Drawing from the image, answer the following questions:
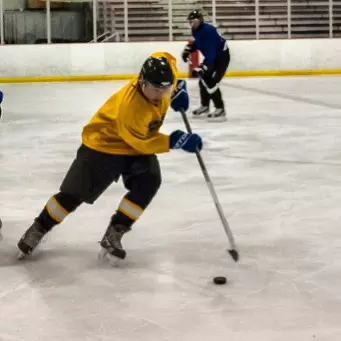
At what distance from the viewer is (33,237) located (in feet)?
10.5

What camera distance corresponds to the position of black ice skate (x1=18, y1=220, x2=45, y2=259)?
126 inches

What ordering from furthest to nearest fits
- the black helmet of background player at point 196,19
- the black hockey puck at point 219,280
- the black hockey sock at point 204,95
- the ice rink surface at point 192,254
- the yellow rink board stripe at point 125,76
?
the yellow rink board stripe at point 125,76 → the black hockey sock at point 204,95 → the black helmet of background player at point 196,19 → the black hockey puck at point 219,280 → the ice rink surface at point 192,254

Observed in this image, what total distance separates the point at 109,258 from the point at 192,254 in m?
0.33

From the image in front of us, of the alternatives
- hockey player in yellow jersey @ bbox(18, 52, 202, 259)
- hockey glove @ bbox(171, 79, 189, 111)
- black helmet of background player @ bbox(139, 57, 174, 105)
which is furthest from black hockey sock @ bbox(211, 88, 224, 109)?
black helmet of background player @ bbox(139, 57, 174, 105)

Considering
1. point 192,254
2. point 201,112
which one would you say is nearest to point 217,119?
point 201,112

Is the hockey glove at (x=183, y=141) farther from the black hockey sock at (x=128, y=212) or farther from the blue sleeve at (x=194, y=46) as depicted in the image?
the blue sleeve at (x=194, y=46)

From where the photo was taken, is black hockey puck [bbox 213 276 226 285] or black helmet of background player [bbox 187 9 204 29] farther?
black helmet of background player [bbox 187 9 204 29]

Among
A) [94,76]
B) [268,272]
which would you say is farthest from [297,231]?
[94,76]

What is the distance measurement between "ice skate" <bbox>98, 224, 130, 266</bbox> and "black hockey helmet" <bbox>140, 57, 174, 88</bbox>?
580 millimetres

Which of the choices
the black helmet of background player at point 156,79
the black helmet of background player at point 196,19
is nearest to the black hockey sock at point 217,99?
the black helmet of background player at point 196,19

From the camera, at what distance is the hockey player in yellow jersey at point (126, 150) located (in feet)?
9.55

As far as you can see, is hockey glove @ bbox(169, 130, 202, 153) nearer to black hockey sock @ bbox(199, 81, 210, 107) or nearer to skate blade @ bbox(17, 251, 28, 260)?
skate blade @ bbox(17, 251, 28, 260)

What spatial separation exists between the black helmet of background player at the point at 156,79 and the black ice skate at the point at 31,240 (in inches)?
27.6

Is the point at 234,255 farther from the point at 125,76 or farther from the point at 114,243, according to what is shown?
the point at 125,76
